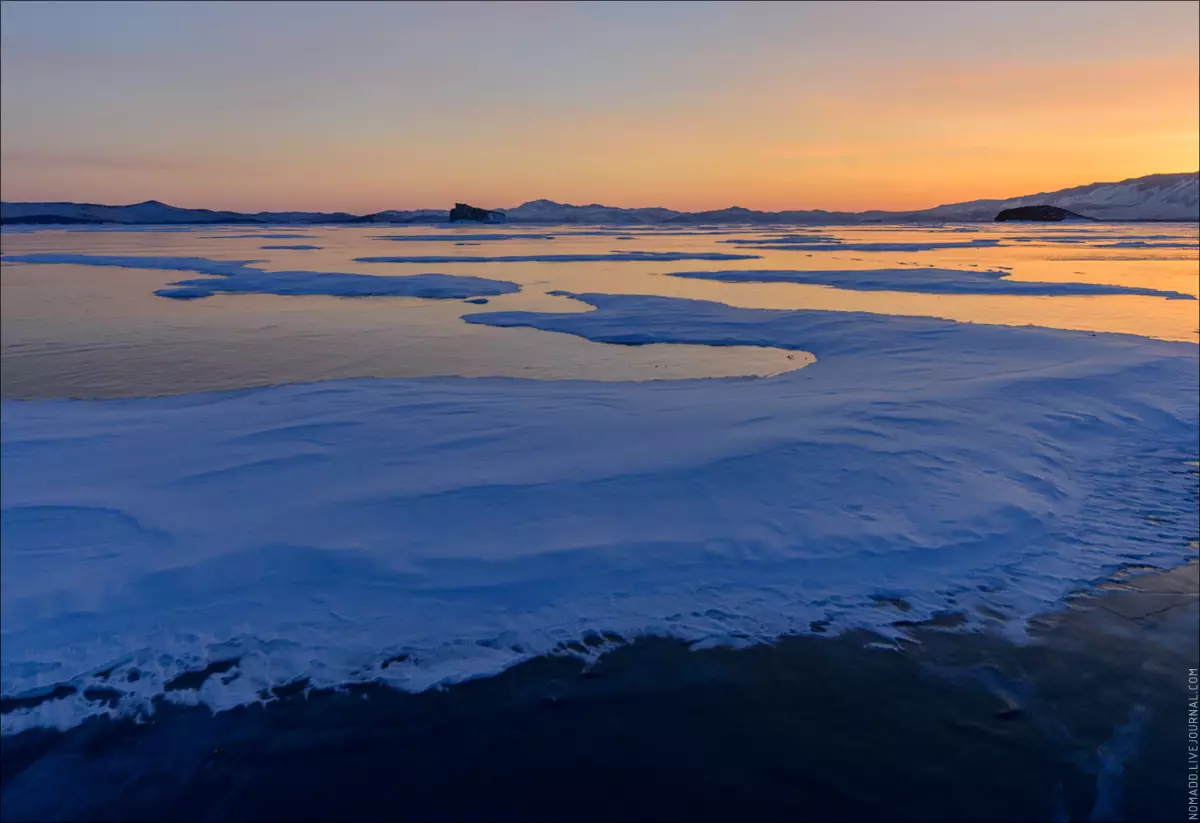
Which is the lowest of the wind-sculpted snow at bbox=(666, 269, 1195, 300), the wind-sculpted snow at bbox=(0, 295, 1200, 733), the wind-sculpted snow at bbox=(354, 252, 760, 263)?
the wind-sculpted snow at bbox=(0, 295, 1200, 733)

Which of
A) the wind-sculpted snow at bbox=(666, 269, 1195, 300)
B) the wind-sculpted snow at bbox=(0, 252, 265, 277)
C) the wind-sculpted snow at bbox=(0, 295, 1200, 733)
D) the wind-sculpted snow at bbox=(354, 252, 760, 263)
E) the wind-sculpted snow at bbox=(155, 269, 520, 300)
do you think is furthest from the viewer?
the wind-sculpted snow at bbox=(354, 252, 760, 263)

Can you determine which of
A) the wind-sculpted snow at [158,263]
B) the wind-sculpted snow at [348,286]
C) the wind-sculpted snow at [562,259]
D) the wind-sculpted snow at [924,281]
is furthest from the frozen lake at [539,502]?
the wind-sculpted snow at [562,259]

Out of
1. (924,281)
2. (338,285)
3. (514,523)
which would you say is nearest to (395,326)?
(338,285)

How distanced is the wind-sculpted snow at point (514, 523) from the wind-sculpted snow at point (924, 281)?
9615mm

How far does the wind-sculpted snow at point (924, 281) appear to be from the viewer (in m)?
15.4

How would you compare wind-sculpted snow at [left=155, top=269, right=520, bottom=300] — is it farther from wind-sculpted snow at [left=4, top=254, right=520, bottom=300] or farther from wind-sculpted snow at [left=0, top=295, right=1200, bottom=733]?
wind-sculpted snow at [left=0, top=295, right=1200, bottom=733]

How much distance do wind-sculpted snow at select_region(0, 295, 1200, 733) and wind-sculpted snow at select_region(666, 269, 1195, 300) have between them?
961cm

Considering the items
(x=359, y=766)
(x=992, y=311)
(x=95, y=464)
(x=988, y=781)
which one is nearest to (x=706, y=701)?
(x=988, y=781)

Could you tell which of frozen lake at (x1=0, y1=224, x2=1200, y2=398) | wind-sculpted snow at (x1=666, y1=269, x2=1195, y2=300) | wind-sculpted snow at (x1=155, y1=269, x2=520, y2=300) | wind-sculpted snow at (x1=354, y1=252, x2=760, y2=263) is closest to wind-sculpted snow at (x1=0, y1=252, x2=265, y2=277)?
frozen lake at (x1=0, y1=224, x2=1200, y2=398)

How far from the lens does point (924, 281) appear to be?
16672mm

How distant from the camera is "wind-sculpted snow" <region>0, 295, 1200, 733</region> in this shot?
11.5 feet

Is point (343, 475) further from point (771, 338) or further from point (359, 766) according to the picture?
point (771, 338)

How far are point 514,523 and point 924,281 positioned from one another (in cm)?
1493

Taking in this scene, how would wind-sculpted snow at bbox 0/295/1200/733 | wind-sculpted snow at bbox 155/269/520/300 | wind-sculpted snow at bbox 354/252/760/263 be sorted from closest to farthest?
1. wind-sculpted snow at bbox 0/295/1200/733
2. wind-sculpted snow at bbox 155/269/520/300
3. wind-sculpted snow at bbox 354/252/760/263
